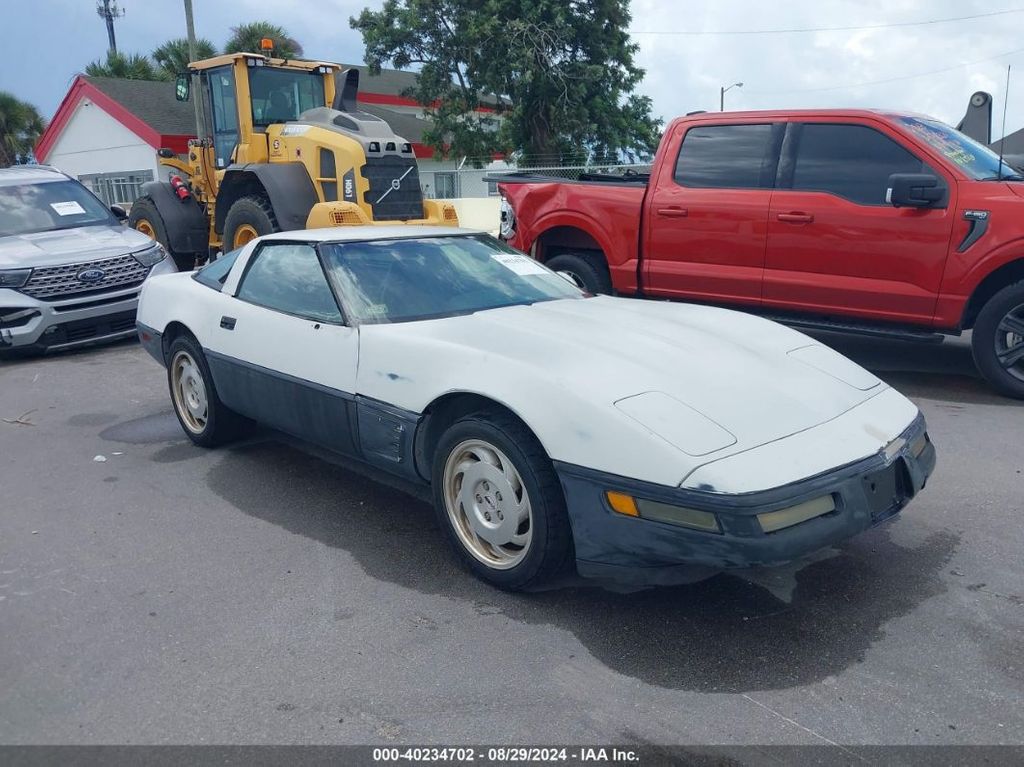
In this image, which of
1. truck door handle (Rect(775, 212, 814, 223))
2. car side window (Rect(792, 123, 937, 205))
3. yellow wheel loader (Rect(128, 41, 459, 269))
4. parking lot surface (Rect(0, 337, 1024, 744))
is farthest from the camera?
yellow wheel loader (Rect(128, 41, 459, 269))

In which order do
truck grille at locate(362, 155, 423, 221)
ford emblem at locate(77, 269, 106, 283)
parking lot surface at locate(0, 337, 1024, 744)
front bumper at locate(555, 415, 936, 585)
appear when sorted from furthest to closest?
1. truck grille at locate(362, 155, 423, 221)
2. ford emblem at locate(77, 269, 106, 283)
3. front bumper at locate(555, 415, 936, 585)
4. parking lot surface at locate(0, 337, 1024, 744)

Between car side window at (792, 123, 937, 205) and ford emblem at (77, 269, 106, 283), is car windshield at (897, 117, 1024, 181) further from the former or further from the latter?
ford emblem at (77, 269, 106, 283)

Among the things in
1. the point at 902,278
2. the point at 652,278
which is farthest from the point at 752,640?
the point at 652,278

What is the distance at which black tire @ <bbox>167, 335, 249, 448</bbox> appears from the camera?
508cm

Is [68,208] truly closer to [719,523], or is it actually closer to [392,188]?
[392,188]

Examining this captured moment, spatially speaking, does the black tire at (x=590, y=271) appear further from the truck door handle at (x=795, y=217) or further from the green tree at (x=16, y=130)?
the green tree at (x=16, y=130)

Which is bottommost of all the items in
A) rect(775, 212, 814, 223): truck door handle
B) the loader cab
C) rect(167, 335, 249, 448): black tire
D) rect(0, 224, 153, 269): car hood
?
rect(167, 335, 249, 448): black tire

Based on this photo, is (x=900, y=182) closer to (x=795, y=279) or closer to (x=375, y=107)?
(x=795, y=279)

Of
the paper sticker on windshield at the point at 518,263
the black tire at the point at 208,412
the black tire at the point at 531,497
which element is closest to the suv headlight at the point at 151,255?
the black tire at the point at 208,412

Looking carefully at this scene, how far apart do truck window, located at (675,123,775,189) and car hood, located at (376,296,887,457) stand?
288 cm

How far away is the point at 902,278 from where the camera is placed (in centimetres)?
611

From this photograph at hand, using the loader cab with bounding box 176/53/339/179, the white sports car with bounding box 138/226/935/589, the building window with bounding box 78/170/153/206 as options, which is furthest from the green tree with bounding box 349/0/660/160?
the white sports car with bounding box 138/226/935/589

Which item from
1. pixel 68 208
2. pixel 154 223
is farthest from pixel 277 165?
pixel 154 223

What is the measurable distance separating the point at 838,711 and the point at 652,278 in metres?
5.01
